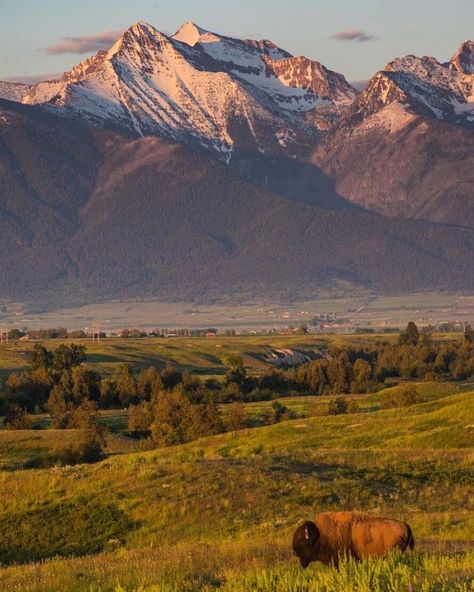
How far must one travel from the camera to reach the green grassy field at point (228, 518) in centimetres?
2012

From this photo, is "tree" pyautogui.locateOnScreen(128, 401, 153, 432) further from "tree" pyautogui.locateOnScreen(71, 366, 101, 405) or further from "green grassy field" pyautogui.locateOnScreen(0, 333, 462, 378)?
"green grassy field" pyautogui.locateOnScreen(0, 333, 462, 378)

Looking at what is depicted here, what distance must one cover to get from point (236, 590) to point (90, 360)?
450 feet

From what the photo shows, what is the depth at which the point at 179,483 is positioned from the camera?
118ft

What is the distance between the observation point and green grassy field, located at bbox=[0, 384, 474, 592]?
20.1m

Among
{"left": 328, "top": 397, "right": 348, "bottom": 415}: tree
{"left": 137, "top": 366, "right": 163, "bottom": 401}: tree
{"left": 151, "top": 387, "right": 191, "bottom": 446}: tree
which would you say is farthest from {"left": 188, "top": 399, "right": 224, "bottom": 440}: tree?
{"left": 137, "top": 366, "right": 163, "bottom": 401}: tree

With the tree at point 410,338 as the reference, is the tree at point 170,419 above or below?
below

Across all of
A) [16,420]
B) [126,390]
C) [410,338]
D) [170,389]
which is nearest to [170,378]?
[126,390]

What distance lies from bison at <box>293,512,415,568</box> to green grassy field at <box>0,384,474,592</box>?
0.25 meters

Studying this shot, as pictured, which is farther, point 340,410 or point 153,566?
point 340,410

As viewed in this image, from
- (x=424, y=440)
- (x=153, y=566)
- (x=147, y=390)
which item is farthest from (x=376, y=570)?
(x=147, y=390)

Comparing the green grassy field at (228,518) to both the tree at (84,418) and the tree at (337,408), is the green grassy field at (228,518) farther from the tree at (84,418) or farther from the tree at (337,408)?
the tree at (337,408)

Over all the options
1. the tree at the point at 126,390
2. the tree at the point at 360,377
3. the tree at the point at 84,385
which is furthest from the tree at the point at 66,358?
the tree at the point at 360,377

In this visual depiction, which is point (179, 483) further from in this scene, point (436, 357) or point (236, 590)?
point (436, 357)

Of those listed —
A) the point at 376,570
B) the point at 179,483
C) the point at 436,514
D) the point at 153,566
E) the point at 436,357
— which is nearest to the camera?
the point at 376,570
